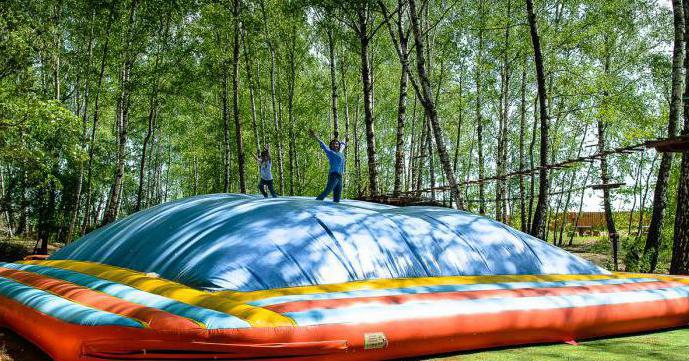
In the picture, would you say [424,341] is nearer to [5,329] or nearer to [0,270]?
[5,329]

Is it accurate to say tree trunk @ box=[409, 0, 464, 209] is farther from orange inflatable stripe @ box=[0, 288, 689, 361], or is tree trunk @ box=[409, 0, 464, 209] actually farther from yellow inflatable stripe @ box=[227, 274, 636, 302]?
orange inflatable stripe @ box=[0, 288, 689, 361]

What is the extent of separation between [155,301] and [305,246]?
1873 millimetres

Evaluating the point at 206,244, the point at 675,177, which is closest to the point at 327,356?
the point at 206,244

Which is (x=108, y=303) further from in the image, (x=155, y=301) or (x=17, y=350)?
(x=17, y=350)

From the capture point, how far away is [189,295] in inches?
212

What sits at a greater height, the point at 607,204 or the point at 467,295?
the point at 607,204

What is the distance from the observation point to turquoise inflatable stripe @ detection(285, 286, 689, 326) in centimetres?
496

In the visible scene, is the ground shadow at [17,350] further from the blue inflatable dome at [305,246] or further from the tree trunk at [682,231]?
the tree trunk at [682,231]

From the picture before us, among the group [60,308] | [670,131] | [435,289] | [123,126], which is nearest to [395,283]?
[435,289]

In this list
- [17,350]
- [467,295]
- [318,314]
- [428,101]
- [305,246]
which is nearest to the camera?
[318,314]

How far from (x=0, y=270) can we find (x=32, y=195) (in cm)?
1204

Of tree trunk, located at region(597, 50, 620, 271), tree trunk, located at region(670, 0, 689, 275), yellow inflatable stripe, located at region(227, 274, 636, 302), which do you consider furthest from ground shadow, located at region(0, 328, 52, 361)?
tree trunk, located at region(597, 50, 620, 271)

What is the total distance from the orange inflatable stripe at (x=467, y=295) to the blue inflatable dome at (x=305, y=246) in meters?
0.88

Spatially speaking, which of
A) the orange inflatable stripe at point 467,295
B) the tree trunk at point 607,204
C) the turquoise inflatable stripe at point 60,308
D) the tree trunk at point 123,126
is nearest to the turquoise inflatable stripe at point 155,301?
the turquoise inflatable stripe at point 60,308
